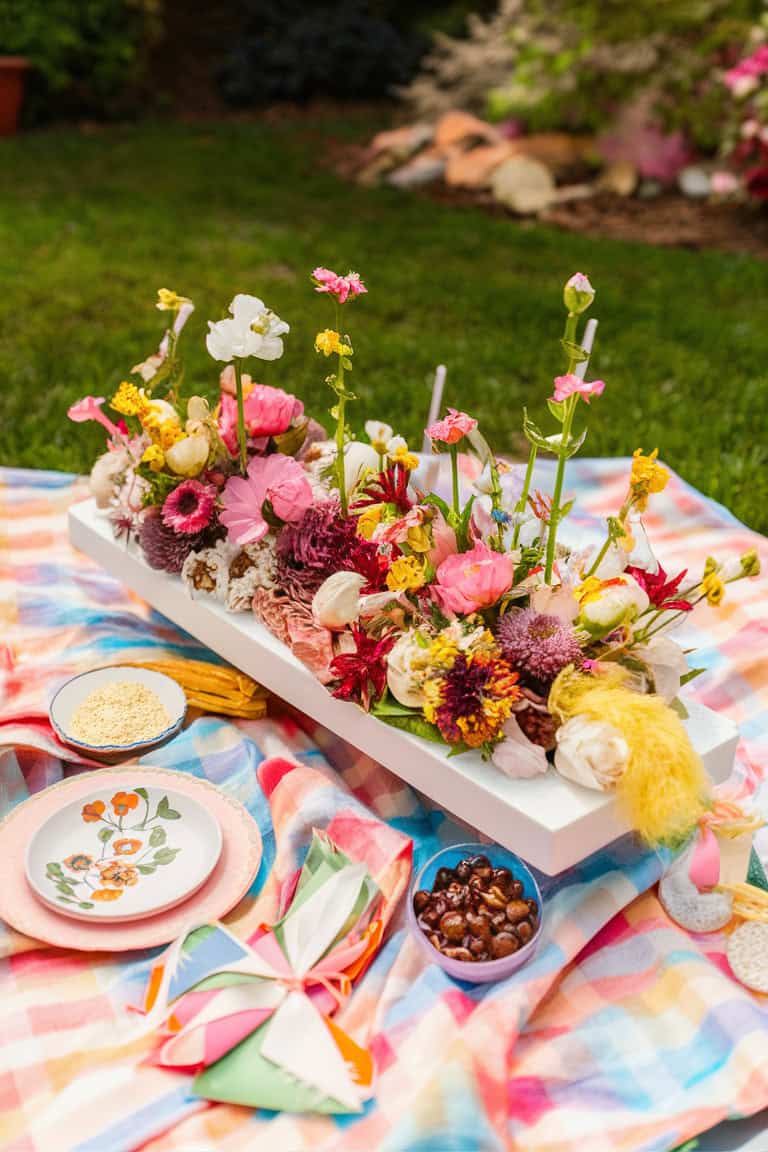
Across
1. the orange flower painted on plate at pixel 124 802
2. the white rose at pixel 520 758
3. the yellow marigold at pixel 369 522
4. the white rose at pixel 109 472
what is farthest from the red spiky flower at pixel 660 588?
the white rose at pixel 109 472

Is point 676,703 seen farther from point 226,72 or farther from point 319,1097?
point 226,72

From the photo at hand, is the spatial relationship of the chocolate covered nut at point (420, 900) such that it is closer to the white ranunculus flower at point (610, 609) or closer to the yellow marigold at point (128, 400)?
the white ranunculus flower at point (610, 609)

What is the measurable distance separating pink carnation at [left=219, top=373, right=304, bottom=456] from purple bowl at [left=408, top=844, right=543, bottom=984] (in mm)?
834

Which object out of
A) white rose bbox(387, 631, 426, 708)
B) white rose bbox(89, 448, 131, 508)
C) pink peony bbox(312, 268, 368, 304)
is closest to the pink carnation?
white rose bbox(89, 448, 131, 508)

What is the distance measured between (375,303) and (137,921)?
3381 mm

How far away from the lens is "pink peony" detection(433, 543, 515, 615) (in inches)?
65.9

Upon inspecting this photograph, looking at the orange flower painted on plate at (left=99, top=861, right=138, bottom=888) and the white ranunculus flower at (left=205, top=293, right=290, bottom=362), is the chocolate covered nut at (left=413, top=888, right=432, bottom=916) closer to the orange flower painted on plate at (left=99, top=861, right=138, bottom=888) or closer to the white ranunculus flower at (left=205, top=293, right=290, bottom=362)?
the orange flower painted on plate at (left=99, top=861, right=138, bottom=888)

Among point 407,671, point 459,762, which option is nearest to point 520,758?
point 459,762

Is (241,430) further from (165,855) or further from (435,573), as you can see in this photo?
(165,855)

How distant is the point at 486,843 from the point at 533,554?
444 millimetres

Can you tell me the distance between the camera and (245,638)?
200cm

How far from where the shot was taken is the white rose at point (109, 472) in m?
2.25

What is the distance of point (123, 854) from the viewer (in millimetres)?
1776

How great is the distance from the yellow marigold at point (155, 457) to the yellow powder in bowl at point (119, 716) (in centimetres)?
39
